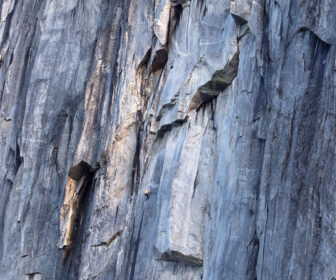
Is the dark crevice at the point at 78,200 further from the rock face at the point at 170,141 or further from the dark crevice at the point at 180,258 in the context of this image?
the dark crevice at the point at 180,258

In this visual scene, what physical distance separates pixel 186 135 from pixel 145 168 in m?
2.02

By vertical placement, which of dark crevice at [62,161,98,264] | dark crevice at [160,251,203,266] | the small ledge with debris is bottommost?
dark crevice at [160,251,203,266]

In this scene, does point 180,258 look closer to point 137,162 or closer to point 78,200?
point 137,162

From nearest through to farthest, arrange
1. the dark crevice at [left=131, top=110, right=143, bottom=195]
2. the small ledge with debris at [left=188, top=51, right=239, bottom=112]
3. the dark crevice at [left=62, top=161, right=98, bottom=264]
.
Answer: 1. the small ledge with debris at [left=188, top=51, right=239, bottom=112]
2. the dark crevice at [left=131, top=110, right=143, bottom=195]
3. the dark crevice at [left=62, top=161, right=98, bottom=264]

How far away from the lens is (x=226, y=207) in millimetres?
12773

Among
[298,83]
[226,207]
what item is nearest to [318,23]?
[298,83]

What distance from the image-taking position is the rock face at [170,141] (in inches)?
432

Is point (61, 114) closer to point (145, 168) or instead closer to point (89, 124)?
point (89, 124)

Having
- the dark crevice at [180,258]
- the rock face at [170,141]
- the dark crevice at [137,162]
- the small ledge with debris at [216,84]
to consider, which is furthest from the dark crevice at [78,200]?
the dark crevice at [180,258]

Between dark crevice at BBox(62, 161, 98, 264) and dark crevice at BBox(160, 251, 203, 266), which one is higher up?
dark crevice at BBox(62, 161, 98, 264)

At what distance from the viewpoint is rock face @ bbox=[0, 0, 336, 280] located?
11.0 m

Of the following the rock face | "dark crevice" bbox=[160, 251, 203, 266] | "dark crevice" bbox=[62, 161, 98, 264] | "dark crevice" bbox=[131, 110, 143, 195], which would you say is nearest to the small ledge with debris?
the rock face

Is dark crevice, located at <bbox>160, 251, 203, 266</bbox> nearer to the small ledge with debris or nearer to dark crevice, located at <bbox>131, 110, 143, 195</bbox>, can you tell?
dark crevice, located at <bbox>131, 110, 143, 195</bbox>

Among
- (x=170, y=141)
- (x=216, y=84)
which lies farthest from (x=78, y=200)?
(x=216, y=84)
